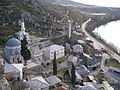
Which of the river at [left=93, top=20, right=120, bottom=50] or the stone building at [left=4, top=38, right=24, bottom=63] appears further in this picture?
the river at [left=93, top=20, right=120, bottom=50]

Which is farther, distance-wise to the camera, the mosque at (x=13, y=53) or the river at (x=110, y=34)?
the river at (x=110, y=34)

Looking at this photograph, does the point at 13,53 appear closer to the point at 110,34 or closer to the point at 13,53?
the point at 13,53

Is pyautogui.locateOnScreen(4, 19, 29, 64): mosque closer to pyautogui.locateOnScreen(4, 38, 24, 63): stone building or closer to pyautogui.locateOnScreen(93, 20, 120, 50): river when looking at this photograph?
pyautogui.locateOnScreen(4, 38, 24, 63): stone building

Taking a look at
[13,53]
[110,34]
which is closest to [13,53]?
[13,53]

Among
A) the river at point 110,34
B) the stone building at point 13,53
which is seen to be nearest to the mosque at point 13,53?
the stone building at point 13,53

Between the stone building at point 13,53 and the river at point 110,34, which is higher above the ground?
the stone building at point 13,53

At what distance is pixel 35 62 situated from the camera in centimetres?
2788

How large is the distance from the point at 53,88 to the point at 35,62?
7.46 meters

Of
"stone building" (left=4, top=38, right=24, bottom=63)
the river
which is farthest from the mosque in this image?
the river

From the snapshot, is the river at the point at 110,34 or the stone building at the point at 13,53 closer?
the stone building at the point at 13,53

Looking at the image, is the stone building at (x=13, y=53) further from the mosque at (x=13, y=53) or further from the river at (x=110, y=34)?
the river at (x=110, y=34)

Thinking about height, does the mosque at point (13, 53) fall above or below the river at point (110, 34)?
above

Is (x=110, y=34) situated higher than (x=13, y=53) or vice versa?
(x=13, y=53)

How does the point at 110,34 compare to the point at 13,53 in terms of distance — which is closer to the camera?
the point at 13,53
